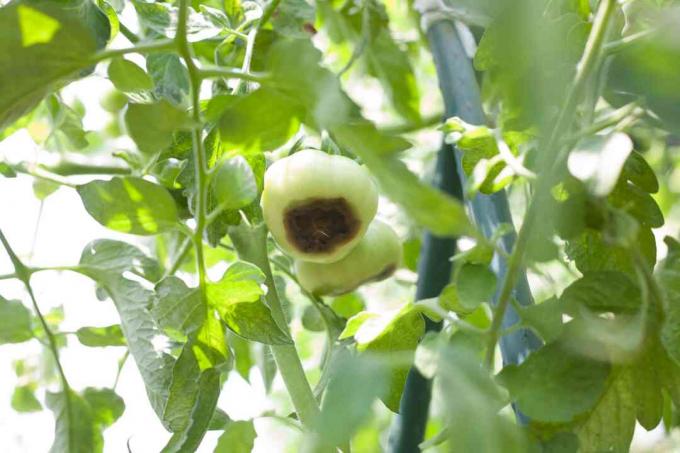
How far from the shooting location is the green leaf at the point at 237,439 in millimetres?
520

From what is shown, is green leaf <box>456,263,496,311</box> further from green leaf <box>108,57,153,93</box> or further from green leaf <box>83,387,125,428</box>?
green leaf <box>83,387,125,428</box>

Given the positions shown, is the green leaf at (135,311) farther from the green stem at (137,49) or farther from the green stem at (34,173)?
the green stem at (137,49)

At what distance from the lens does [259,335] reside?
53 cm

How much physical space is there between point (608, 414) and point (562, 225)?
0.38 ft

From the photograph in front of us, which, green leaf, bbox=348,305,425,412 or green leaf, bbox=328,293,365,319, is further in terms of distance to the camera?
green leaf, bbox=328,293,365,319

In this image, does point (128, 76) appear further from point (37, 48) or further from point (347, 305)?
point (347, 305)

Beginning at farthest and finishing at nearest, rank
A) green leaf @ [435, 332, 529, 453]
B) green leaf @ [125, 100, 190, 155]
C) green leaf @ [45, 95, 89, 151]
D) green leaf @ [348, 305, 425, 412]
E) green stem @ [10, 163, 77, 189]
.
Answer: green leaf @ [45, 95, 89, 151]
green stem @ [10, 163, 77, 189]
green leaf @ [348, 305, 425, 412]
green leaf @ [125, 100, 190, 155]
green leaf @ [435, 332, 529, 453]

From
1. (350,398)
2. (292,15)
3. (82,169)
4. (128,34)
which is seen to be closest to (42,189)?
(82,169)

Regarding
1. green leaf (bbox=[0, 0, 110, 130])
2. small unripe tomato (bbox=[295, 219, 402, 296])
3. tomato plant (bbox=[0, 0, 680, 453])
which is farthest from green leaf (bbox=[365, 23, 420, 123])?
green leaf (bbox=[0, 0, 110, 130])

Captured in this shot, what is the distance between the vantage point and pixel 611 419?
457mm

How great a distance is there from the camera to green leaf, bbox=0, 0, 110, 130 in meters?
0.38

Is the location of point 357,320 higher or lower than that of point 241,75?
lower

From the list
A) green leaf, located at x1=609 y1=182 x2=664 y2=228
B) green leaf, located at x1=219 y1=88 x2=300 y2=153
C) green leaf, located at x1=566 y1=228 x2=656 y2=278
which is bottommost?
green leaf, located at x1=566 y1=228 x2=656 y2=278

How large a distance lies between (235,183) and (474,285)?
13 centimetres
